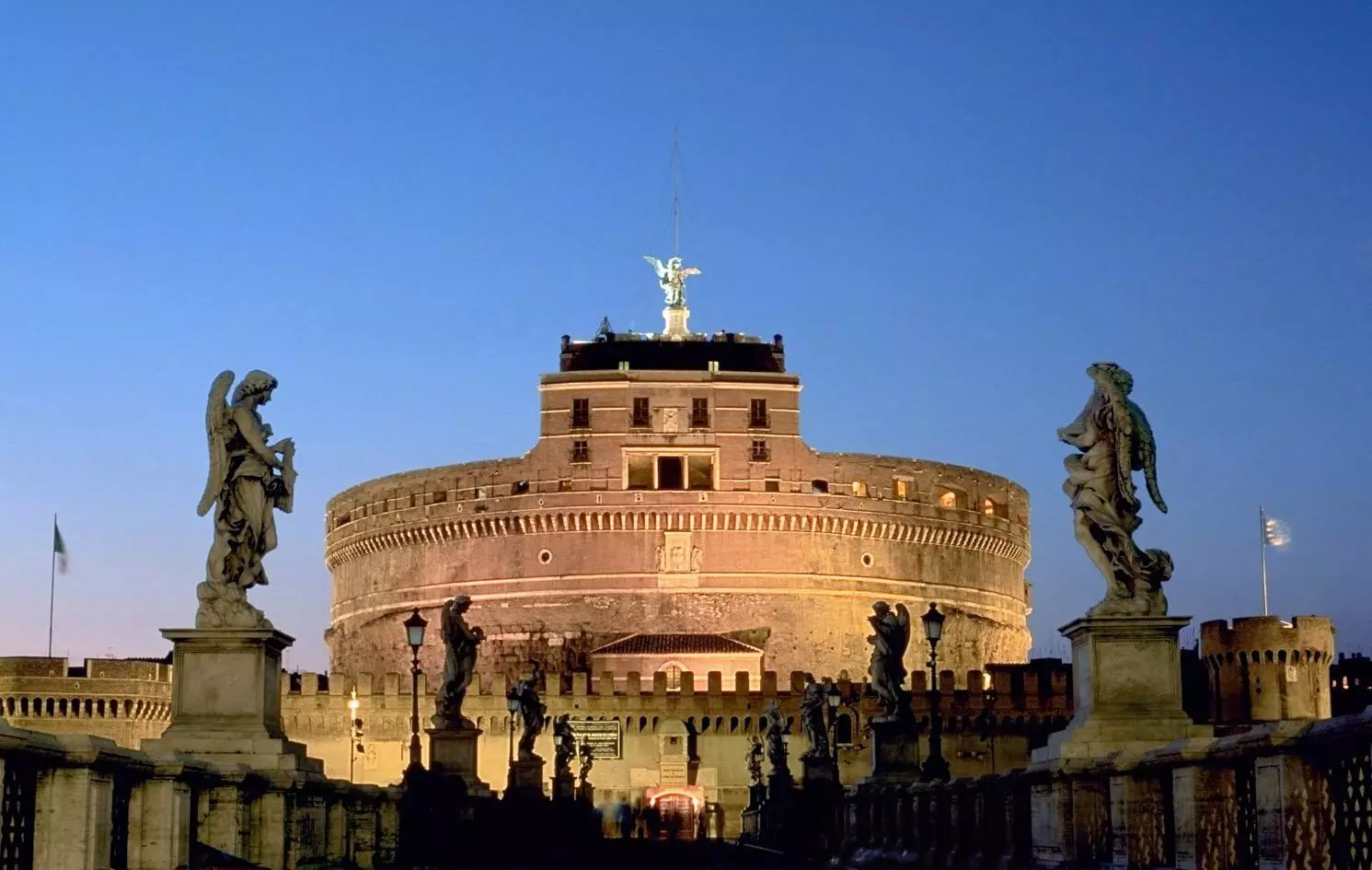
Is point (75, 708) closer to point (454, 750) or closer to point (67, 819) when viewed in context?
point (454, 750)

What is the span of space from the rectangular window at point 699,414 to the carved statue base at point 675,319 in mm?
10682

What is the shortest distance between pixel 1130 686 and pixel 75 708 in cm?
7384

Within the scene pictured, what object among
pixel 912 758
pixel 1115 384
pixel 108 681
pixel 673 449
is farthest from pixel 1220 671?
pixel 1115 384

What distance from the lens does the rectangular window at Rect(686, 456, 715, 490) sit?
94.7 meters

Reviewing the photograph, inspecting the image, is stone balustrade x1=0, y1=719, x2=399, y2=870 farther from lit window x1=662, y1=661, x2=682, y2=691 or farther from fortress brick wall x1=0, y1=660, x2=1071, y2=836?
lit window x1=662, y1=661, x2=682, y2=691

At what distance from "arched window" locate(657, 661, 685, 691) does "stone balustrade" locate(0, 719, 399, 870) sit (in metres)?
66.5

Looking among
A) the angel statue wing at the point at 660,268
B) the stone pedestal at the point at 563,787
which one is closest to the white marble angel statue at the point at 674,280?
the angel statue wing at the point at 660,268

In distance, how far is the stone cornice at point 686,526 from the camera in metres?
93.6

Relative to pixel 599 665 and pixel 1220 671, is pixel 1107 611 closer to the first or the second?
pixel 599 665

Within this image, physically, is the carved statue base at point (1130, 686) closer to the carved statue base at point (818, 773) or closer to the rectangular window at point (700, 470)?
the carved statue base at point (818, 773)

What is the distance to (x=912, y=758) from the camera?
92.6 ft

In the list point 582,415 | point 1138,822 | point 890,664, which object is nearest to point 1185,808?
point 1138,822

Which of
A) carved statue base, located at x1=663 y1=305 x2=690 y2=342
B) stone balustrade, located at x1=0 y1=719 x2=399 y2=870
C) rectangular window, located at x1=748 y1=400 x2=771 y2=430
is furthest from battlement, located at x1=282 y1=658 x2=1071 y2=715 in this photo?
stone balustrade, located at x1=0 y1=719 x2=399 y2=870

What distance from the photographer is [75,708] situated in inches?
3317
